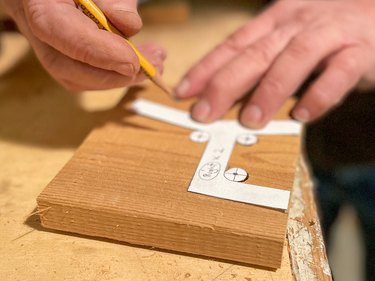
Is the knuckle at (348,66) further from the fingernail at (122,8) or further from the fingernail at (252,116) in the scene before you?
the fingernail at (122,8)

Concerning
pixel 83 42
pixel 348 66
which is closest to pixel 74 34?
pixel 83 42

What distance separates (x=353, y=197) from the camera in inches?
30.6

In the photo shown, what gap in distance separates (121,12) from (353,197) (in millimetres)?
536

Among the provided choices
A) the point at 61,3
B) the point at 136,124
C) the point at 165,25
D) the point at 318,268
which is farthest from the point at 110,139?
the point at 165,25

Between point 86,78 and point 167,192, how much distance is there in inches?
6.1

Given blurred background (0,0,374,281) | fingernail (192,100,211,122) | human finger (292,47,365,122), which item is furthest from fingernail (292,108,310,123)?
blurred background (0,0,374,281)

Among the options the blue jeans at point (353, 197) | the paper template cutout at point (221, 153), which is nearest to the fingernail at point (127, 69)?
the paper template cutout at point (221, 153)

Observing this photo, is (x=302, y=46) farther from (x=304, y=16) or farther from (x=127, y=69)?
(x=127, y=69)

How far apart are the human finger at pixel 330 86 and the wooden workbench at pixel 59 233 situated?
0.09 meters

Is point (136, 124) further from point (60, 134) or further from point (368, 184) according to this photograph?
point (368, 184)

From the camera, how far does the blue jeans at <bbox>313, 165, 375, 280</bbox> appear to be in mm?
768

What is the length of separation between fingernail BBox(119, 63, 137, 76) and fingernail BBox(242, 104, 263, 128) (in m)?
0.17

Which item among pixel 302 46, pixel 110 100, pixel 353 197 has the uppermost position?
pixel 302 46

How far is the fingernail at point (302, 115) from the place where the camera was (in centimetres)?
57
